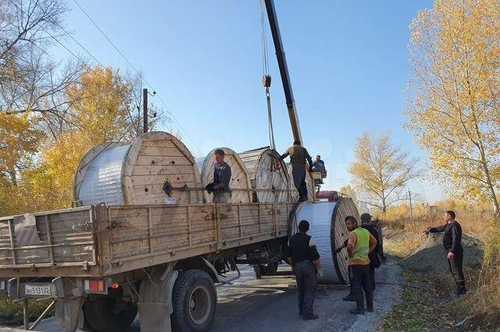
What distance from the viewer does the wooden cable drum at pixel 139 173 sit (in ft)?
25.0

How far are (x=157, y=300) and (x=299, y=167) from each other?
21.1ft

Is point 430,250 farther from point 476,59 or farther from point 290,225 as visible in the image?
point 476,59

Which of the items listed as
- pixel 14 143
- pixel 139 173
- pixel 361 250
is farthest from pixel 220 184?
pixel 14 143

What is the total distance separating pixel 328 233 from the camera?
966cm

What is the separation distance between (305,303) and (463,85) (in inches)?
627

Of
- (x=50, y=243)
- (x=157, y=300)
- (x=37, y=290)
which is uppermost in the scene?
(x=50, y=243)

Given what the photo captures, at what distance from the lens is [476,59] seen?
1923 cm

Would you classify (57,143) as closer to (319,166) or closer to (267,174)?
(319,166)

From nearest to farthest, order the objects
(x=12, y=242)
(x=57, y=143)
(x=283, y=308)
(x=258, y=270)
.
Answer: (x=12, y=242)
(x=283, y=308)
(x=258, y=270)
(x=57, y=143)

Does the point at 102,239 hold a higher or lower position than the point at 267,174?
lower

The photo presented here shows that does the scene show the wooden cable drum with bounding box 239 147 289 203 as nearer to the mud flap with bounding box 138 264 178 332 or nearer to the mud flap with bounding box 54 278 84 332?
the mud flap with bounding box 138 264 178 332

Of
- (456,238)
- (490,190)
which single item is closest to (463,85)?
(490,190)

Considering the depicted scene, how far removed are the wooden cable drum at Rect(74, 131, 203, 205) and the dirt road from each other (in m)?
2.29

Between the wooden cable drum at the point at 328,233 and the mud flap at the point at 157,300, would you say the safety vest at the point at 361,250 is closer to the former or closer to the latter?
the wooden cable drum at the point at 328,233
